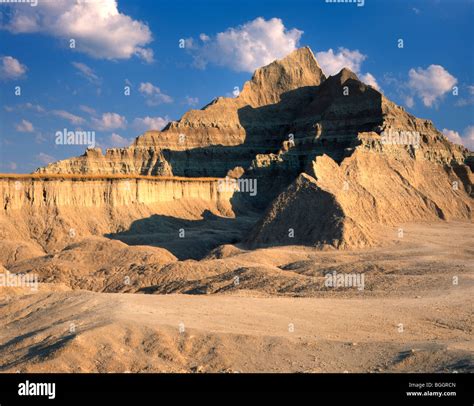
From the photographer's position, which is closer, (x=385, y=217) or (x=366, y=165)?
(x=385, y=217)

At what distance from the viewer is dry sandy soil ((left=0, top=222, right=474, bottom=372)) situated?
11062 millimetres

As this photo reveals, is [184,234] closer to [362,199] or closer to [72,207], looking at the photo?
[72,207]

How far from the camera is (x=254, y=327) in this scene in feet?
45.1

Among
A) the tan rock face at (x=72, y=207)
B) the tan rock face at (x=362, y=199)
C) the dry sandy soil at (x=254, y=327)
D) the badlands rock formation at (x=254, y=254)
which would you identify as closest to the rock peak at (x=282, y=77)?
the badlands rock formation at (x=254, y=254)

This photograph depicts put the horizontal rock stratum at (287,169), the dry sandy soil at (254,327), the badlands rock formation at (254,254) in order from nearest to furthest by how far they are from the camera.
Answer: the dry sandy soil at (254,327), the badlands rock formation at (254,254), the horizontal rock stratum at (287,169)

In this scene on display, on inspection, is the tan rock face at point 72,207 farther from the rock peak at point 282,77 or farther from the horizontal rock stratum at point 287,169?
the rock peak at point 282,77

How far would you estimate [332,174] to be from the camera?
44.2 metres

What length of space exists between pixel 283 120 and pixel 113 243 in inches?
2820

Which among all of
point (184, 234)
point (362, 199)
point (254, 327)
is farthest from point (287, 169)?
point (254, 327)

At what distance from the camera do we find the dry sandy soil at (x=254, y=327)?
36.3 ft

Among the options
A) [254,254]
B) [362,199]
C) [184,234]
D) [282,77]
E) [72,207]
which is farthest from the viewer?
[282,77]

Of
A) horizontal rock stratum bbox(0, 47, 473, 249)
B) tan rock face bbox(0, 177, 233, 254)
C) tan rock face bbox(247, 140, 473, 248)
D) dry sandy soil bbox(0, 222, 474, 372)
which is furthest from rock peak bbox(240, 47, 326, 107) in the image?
dry sandy soil bbox(0, 222, 474, 372)
